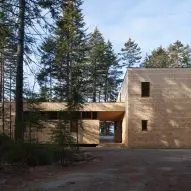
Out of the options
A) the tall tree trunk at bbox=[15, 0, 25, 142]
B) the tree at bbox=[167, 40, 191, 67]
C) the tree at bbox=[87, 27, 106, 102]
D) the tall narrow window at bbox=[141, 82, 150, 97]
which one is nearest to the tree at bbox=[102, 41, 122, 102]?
the tree at bbox=[87, 27, 106, 102]

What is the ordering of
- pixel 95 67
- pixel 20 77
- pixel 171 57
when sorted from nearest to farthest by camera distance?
pixel 20 77, pixel 95 67, pixel 171 57

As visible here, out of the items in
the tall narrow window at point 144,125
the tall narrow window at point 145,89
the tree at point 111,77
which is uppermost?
the tree at point 111,77

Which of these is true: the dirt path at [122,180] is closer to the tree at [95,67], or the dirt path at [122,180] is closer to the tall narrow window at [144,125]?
the tall narrow window at [144,125]

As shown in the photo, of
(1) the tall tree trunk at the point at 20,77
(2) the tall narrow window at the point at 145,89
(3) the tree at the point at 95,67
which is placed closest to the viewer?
(1) the tall tree trunk at the point at 20,77

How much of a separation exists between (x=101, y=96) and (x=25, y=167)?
193ft

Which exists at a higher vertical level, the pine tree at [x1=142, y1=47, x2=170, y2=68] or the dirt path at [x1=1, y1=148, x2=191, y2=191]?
the pine tree at [x1=142, y1=47, x2=170, y2=68]

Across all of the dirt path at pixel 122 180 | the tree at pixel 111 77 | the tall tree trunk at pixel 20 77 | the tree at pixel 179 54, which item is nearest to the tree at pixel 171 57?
the tree at pixel 179 54

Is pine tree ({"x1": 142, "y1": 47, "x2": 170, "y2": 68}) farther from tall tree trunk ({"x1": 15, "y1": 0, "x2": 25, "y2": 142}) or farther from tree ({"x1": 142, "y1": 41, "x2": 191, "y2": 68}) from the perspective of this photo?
tall tree trunk ({"x1": 15, "y1": 0, "x2": 25, "y2": 142})

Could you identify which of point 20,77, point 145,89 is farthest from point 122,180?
point 145,89

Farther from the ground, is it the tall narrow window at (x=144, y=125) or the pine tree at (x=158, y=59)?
the pine tree at (x=158, y=59)

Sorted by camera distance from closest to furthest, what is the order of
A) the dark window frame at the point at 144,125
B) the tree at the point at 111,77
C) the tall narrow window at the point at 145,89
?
the dark window frame at the point at 144,125 → the tall narrow window at the point at 145,89 → the tree at the point at 111,77

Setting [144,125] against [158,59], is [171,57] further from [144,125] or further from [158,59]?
[144,125]

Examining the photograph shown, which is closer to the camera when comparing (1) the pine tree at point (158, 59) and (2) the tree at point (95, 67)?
(2) the tree at point (95, 67)

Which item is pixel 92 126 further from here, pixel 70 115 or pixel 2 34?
pixel 2 34
